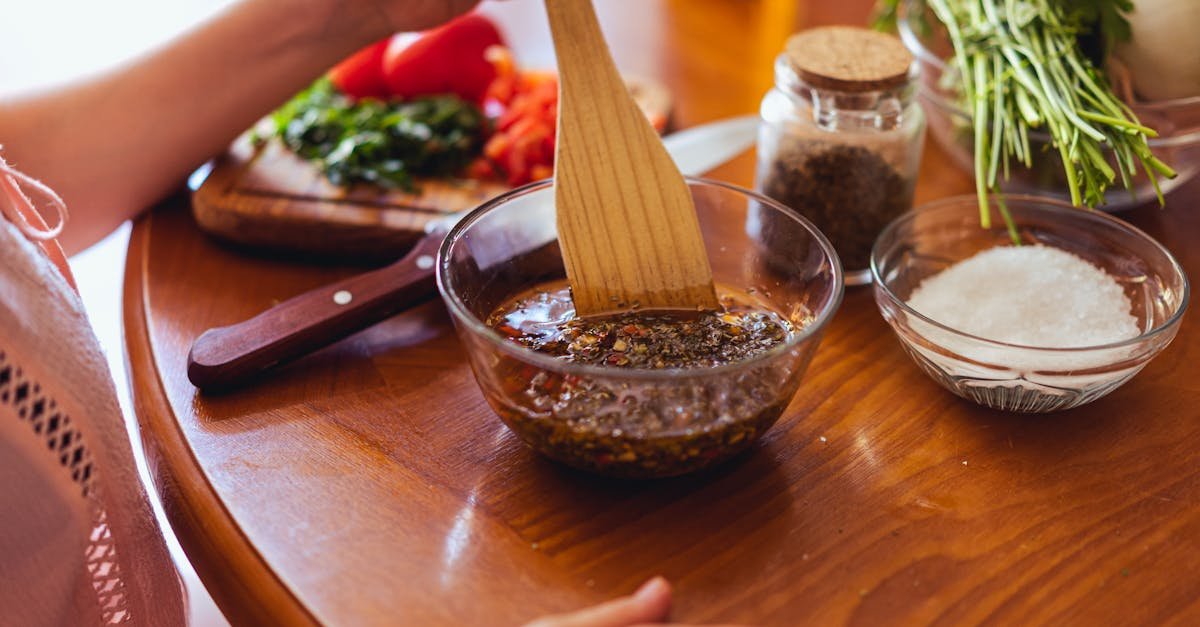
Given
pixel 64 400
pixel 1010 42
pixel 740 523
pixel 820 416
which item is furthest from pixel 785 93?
pixel 64 400

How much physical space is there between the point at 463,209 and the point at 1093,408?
0.67m

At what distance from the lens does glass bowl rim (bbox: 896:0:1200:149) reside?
98cm

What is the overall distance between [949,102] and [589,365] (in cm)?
59

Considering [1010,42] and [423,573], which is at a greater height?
[1010,42]

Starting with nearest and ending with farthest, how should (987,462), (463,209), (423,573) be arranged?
1. (423,573)
2. (987,462)
3. (463,209)

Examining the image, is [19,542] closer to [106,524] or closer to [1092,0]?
[106,524]

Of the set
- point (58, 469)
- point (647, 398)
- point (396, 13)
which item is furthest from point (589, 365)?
point (396, 13)

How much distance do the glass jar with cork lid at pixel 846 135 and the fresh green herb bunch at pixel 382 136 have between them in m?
0.43

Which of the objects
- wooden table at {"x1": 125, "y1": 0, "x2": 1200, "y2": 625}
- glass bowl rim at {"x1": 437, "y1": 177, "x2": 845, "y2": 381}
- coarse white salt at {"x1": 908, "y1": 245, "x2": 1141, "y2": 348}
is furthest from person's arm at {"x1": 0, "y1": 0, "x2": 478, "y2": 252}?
coarse white salt at {"x1": 908, "y1": 245, "x2": 1141, "y2": 348}

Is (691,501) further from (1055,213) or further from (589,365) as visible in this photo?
(1055,213)

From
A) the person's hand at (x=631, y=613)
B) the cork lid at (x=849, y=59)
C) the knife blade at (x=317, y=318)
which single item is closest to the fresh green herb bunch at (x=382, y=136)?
the knife blade at (x=317, y=318)

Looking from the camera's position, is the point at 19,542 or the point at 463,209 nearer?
the point at 19,542

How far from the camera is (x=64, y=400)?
0.72 m

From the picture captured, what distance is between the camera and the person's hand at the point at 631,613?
580 millimetres
